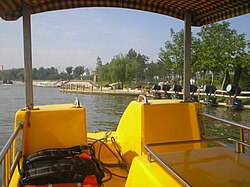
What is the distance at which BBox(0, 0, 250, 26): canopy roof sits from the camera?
111 inches

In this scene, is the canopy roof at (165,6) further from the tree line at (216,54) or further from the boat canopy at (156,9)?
the tree line at (216,54)

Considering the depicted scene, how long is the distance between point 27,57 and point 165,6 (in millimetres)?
1788

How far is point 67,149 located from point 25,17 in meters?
1.51

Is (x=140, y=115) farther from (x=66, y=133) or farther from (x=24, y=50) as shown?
(x=24, y=50)

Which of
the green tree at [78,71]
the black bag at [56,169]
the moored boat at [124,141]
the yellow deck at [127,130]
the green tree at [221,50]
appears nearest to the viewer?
the moored boat at [124,141]

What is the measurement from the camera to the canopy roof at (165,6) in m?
2.81

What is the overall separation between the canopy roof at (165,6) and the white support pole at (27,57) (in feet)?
0.46

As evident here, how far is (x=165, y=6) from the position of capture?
10.5ft

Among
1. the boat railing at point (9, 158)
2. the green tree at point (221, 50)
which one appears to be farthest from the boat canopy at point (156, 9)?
the green tree at point (221, 50)

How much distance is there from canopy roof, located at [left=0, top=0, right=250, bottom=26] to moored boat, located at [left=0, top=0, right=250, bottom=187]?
11mm

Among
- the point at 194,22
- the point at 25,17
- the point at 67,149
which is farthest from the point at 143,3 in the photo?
the point at 67,149

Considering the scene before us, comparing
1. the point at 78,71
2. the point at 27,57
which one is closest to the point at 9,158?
the point at 27,57

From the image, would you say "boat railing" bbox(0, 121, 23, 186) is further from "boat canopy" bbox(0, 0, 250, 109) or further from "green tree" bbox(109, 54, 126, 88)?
"green tree" bbox(109, 54, 126, 88)

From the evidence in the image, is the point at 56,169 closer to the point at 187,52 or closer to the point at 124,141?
the point at 124,141
